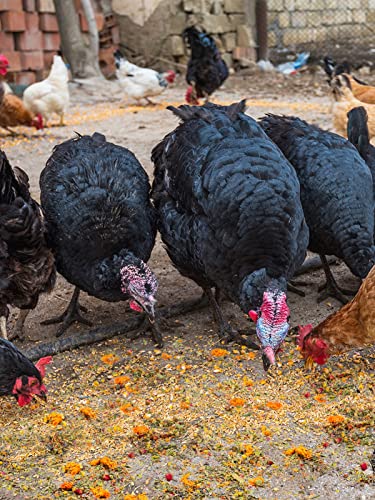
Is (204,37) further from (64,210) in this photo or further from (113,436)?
(113,436)

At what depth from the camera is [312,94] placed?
13.4 m

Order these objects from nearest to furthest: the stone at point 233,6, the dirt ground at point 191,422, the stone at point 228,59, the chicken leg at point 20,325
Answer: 1. the dirt ground at point 191,422
2. the chicken leg at point 20,325
3. the stone at point 233,6
4. the stone at point 228,59

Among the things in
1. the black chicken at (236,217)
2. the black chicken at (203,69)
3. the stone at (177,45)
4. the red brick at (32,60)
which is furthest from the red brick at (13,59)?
the black chicken at (236,217)

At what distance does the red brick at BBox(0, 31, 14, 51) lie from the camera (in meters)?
12.6

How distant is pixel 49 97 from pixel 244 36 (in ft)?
24.2

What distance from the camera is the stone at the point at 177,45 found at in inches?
627

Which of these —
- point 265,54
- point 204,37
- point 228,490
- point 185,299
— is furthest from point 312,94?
point 228,490

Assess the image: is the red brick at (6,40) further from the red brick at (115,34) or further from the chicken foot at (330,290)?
the chicken foot at (330,290)

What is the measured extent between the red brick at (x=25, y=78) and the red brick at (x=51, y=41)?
2.38 ft

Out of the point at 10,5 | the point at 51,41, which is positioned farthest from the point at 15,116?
the point at 51,41

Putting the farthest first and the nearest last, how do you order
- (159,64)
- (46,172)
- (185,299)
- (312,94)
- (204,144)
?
1. (159,64)
2. (312,94)
3. (185,299)
4. (46,172)
5. (204,144)

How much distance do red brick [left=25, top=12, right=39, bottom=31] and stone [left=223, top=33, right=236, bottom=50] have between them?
4.81 metres

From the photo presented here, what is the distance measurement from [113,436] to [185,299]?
1.76 metres

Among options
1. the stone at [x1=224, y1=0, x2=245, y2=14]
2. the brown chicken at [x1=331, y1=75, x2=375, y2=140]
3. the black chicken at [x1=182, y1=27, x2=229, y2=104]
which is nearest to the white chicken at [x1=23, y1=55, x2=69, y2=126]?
the black chicken at [x1=182, y1=27, x2=229, y2=104]
